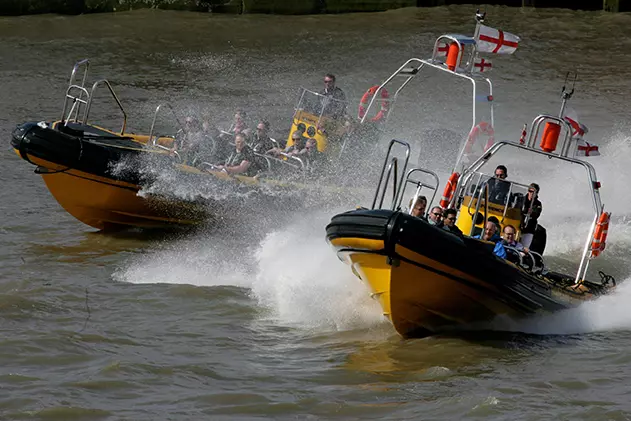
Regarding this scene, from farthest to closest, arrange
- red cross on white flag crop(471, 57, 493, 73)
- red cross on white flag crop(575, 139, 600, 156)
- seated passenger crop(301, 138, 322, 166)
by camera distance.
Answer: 1. seated passenger crop(301, 138, 322, 166)
2. red cross on white flag crop(471, 57, 493, 73)
3. red cross on white flag crop(575, 139, 600, 156)

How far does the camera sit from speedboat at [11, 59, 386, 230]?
12.1 m

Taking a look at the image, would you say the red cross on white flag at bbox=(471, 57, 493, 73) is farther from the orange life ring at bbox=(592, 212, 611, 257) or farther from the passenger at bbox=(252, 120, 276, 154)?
the orange life ring at bbox=(592, 212, 611, 257)

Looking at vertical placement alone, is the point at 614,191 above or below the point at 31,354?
above

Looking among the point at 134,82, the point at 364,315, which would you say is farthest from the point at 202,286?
the point at 134,82

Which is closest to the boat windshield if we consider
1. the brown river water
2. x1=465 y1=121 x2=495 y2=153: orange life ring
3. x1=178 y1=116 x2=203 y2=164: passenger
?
the brown river water

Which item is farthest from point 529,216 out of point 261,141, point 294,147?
point 261,141

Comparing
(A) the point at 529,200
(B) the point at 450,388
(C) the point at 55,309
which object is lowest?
(C) the point at 55,309

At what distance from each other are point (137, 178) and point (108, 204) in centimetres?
48

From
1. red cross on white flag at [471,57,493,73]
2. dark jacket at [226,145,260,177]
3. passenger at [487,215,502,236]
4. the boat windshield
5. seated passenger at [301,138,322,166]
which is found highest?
red cross on white flag at [471,57,493,73]

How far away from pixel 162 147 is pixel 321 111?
216cm

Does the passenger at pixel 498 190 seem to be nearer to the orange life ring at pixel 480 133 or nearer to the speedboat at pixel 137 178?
the orange life ring at pixel 480 133

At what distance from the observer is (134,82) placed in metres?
20.7

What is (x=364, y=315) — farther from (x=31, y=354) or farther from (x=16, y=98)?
(x=16, y=98)

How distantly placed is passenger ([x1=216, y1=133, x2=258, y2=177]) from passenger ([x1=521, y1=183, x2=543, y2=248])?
3743 mm
